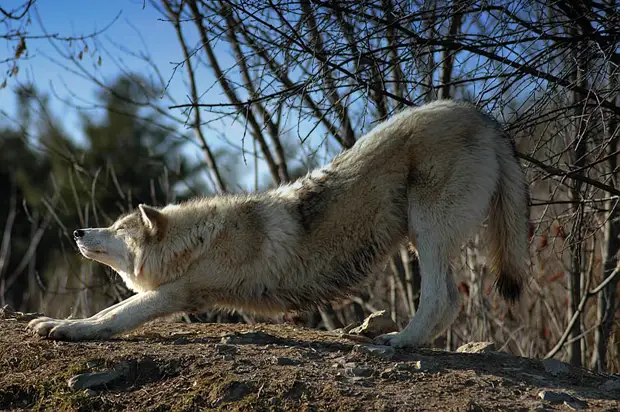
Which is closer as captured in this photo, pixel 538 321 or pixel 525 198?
pixel 525 198

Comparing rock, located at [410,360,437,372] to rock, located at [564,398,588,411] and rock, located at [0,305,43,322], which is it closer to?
rock, located at [564,398,588,411]

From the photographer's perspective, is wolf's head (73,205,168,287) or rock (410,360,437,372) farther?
wolf's head (73,205,168,287)

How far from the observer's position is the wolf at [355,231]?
5.79m

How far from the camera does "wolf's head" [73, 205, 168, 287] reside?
645cm

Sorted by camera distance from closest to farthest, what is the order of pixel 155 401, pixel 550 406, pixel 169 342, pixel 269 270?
pixel 550 406 < pixel 155 401 < pixel 169 342 < pixel 269 270

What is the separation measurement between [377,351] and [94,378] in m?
1.88

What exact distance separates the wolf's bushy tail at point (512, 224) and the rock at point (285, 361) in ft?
6.60

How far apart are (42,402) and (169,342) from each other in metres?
1.05

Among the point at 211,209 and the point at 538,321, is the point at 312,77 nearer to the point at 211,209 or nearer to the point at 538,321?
the point at 211,209

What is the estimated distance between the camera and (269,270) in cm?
616

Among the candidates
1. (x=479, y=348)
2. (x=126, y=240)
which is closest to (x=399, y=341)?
(x=479, y=348)

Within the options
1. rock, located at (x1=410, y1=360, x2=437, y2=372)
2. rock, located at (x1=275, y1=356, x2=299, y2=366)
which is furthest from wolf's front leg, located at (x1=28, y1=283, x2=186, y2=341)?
rock, located at (x1=410, y1=360, x2=437, y2=372)

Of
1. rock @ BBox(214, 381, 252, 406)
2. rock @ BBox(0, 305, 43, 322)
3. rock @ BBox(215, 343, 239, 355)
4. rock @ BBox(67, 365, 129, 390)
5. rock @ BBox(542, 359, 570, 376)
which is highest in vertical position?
rock @ BBox(0, 305, 43, 322)

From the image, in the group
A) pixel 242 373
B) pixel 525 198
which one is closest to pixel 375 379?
pixel 242 373
